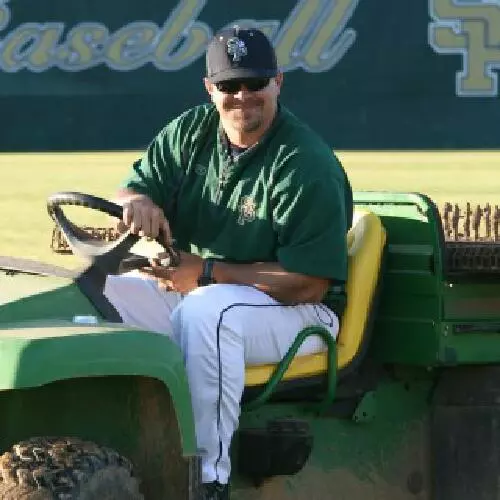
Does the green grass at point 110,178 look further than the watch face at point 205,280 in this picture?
Yes

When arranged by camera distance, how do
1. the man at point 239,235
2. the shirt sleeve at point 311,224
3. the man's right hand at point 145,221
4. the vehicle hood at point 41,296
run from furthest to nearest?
the shirt sleeve at point 311,224 < the man's right hand at point 145,221 < the man at point 239,235 < the vehicle hood at point 41,296

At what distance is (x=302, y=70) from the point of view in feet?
90.5

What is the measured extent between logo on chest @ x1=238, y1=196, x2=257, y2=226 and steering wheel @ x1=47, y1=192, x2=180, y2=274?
11.0 inches

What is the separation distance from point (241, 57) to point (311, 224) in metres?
0.55

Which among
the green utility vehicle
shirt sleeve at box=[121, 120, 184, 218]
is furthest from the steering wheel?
shirt sleeve at box=[121, 120, 184, 218]

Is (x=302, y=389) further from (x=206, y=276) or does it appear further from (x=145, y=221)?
(x=145, y=221)

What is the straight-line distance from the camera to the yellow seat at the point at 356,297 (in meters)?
4.43

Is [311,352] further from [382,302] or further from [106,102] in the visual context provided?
[106,102]

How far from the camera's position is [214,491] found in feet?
13.0

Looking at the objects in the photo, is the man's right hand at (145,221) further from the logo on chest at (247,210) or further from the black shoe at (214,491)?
the black shoe at (214,491)

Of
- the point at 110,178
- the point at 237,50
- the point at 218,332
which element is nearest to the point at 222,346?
the point at 218,332

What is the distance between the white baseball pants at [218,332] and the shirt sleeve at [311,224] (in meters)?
0.15

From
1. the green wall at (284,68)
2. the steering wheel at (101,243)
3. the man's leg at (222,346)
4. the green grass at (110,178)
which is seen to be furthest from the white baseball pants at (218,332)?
the green wall at (284,68)

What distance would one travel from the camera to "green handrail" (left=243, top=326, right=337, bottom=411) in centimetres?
424
